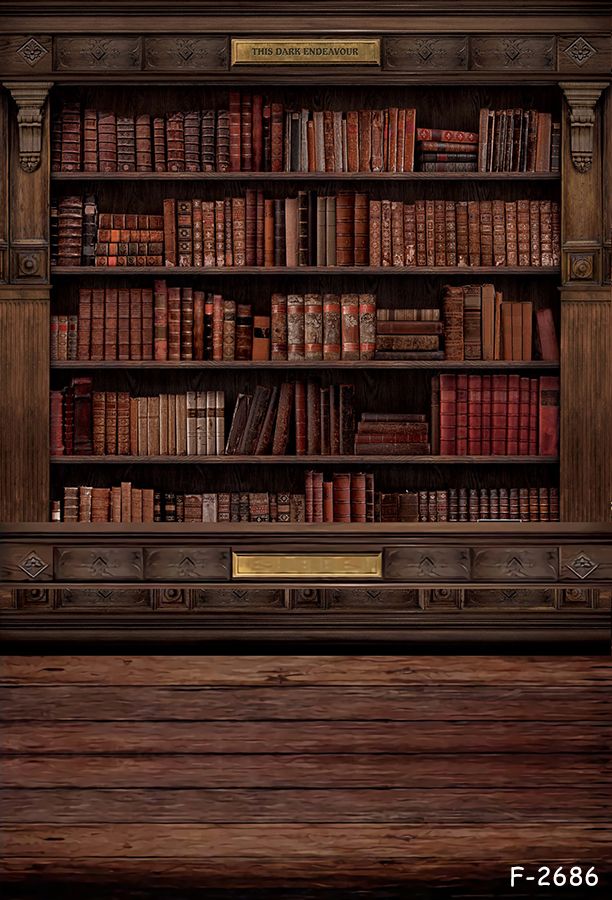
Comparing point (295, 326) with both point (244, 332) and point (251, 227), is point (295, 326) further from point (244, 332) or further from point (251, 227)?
point (251, 227)

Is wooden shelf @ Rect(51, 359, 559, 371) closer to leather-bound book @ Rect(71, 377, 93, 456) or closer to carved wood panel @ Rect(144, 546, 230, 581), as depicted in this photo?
leather-bound book @ Rect(71, 377, 93, 456)

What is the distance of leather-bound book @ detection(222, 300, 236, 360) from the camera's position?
3.47 metres

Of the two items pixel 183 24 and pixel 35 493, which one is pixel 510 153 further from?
pixel 35 493

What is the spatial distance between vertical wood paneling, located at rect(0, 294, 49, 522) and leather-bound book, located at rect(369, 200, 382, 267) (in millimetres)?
1150

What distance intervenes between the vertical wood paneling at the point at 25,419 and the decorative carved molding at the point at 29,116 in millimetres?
513

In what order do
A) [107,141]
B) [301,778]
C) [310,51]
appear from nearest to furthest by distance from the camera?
[301,778]
[310,51]
[107,141]

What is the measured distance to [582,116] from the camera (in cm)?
334

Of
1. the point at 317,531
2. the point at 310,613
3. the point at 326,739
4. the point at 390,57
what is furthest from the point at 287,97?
the point at 326,739

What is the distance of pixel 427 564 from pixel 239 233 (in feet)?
4.35

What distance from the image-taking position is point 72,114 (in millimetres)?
3418

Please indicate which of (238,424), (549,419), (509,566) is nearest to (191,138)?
(238,424)

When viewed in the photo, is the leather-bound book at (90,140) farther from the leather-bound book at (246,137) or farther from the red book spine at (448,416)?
the red book spine at (448,416)

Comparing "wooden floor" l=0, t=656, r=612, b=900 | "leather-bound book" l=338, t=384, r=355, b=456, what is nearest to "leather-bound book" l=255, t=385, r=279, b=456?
"leather-bound book" l=338, t=384, r=355, b=456

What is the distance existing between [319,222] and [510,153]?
2.33 ft
